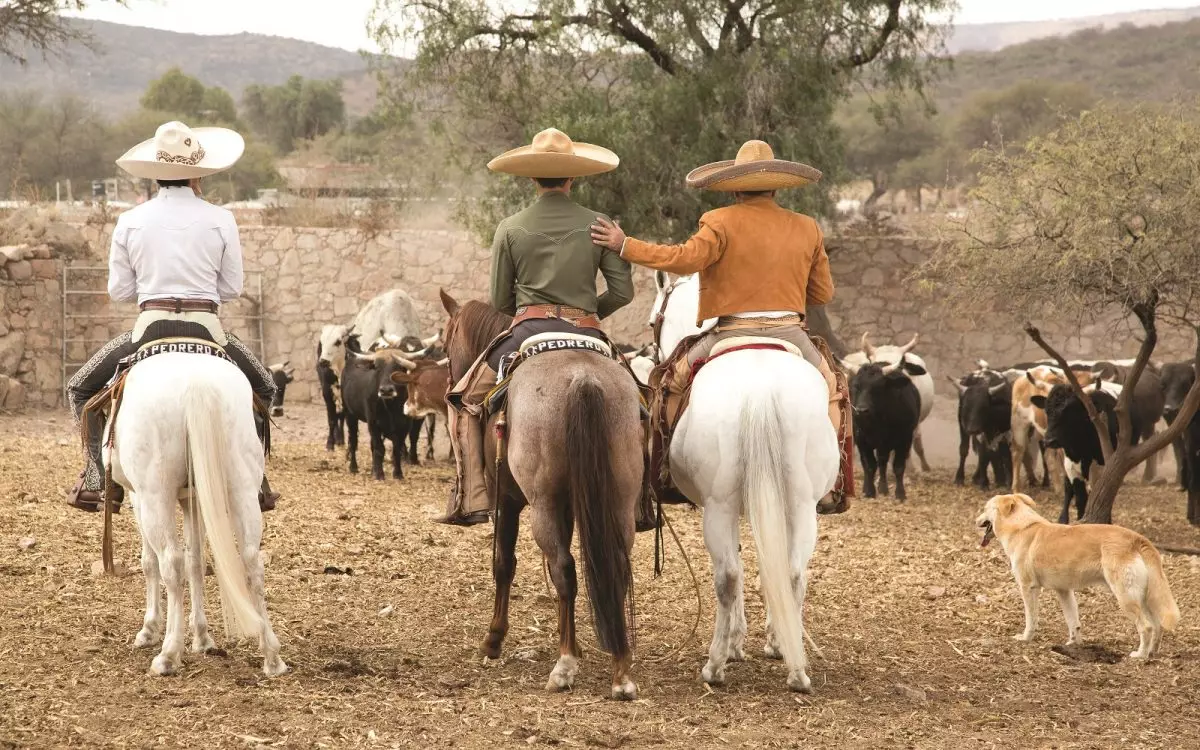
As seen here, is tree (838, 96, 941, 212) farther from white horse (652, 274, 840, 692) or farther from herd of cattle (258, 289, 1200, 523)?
white horse (652, 274, 840, 692)

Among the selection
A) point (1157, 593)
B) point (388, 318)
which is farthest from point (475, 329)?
point (388, 318)

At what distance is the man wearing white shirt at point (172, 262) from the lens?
6.12m

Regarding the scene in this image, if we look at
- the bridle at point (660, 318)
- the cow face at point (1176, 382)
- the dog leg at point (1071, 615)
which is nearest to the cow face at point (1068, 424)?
the cow face at point (1176, 382)

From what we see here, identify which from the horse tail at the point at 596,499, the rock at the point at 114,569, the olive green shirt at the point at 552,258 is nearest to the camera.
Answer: the horse tail at the point at 596,499

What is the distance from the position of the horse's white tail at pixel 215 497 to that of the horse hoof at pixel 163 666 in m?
0.39

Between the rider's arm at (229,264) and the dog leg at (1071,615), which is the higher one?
the rider's arm at (229,264)

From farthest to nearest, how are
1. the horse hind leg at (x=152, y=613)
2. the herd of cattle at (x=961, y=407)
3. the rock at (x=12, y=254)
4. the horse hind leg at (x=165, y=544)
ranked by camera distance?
the rock at (x=12, y=254)
the herd of cattle at (x=961, y=407)
the horse hind leg at (x=152, y=613)
the horse hind leg at (x=165, y=544)

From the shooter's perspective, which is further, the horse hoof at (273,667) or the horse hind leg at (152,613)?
the horse hind leg at (152,613)

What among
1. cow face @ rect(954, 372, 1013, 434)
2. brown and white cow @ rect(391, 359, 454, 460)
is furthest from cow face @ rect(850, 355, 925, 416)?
brown and white cow @ rect(391, 359, 454, 460)

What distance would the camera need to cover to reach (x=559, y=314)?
612 centimetres

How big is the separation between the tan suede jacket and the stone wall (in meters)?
13.6

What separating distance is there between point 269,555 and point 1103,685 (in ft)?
17.1

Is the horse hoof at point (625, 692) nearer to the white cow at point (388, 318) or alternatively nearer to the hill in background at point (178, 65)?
the white cow at point (388, 318)

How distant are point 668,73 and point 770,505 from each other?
38.9 feet
